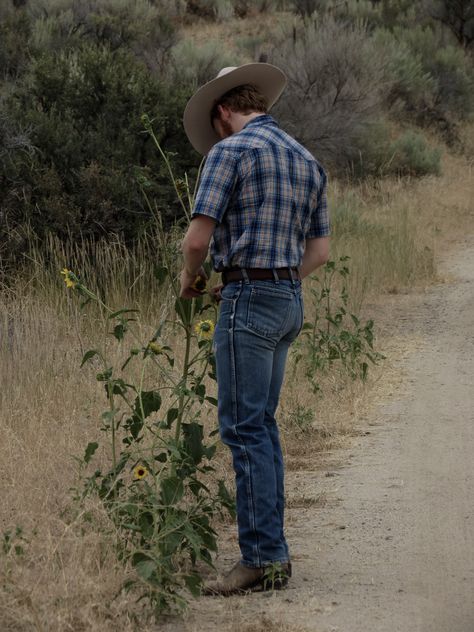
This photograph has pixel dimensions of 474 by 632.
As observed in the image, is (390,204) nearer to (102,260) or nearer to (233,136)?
(102,260)

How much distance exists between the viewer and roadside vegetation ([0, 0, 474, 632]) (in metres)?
4.15

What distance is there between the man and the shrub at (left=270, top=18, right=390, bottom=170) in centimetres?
1238

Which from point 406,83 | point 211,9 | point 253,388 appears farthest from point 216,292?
point 211,9

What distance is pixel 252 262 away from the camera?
408 cm

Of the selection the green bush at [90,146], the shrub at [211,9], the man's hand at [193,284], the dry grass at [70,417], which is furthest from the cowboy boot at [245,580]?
the shrub at [211,9]

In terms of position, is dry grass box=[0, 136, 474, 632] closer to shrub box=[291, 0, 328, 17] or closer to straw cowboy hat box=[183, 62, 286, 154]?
straw cowboy hat box=[183, 62, 286, 154]

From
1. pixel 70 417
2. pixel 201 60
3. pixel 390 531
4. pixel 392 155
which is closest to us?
pixel 390 531

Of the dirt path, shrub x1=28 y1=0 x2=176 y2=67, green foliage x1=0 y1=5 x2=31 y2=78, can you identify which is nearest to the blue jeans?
the dirt path

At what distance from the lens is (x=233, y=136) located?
4117 millimetres

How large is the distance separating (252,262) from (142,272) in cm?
531

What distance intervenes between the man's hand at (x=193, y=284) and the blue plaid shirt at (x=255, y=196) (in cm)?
8

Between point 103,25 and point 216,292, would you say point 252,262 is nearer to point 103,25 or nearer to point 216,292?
point 216,292

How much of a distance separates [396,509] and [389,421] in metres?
1.74

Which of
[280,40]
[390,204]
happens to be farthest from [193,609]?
[280,40]
